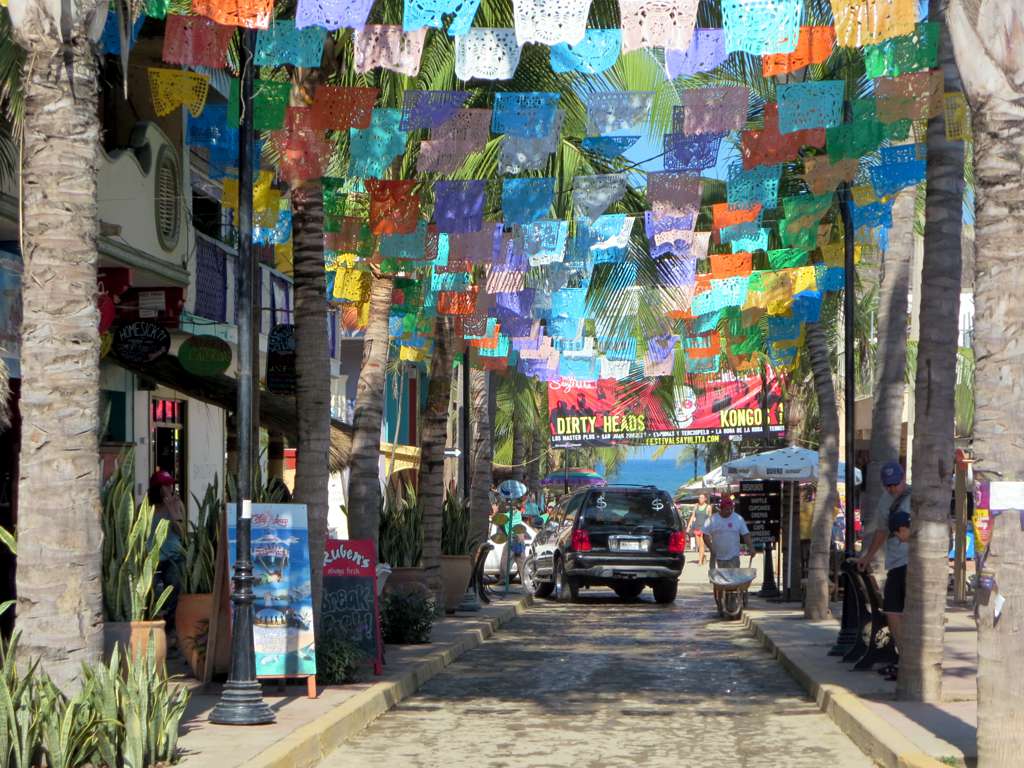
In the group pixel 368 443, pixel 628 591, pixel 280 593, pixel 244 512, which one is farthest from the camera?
pixel 628 591

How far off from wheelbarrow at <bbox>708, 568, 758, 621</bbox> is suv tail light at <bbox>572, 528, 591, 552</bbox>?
11.6 feet

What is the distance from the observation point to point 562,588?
96.2 feet

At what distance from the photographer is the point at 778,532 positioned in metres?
28.8

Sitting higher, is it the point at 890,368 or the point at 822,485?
the point at 890,368

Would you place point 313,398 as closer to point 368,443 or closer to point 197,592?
point 197,592

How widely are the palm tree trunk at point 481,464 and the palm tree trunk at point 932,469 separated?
1307 centimetres

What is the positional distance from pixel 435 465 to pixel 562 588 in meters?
8.36

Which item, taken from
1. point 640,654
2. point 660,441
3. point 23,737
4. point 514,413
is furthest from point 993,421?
point 514,413

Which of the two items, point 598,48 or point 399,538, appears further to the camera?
point 399,538

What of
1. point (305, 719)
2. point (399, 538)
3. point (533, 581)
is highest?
point (399, 538)

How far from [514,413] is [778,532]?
20.9 meters

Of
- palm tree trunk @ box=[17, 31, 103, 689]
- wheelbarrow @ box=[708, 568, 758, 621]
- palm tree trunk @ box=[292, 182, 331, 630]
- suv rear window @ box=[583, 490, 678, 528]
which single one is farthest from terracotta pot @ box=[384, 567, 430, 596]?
palm tree trunk @ box=[17, 31, 103, 689]

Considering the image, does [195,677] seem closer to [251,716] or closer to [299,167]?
[251,716]

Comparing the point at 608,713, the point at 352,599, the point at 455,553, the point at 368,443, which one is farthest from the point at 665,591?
the point at 608,713
